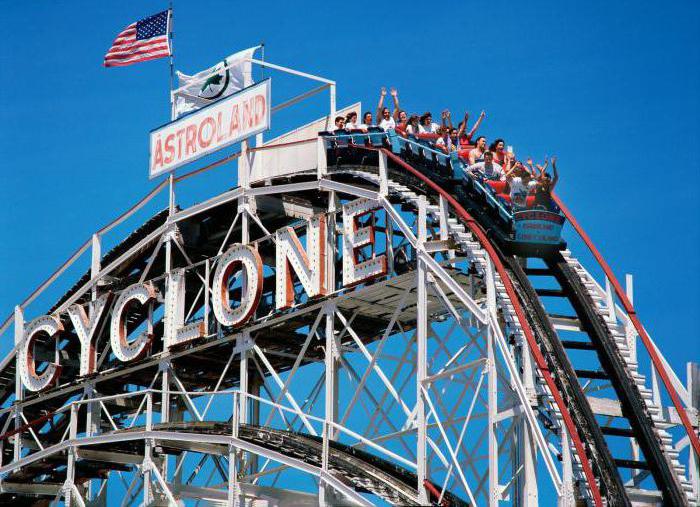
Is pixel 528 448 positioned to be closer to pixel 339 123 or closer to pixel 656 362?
pixel 656 362

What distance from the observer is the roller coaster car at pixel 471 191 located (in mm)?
38969

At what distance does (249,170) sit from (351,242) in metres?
5.35

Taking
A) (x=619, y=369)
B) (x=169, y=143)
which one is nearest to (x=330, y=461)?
(x=619, y=369)

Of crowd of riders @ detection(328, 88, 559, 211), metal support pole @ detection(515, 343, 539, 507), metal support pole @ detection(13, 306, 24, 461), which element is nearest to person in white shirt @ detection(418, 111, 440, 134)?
crowd of riders @ detection(328, 88, 559, 211)

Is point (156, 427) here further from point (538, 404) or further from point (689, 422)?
point (689, 422)

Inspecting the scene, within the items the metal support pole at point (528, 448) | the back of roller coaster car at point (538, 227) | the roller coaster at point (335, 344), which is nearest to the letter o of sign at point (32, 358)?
the roller coaster at point (335, 344)

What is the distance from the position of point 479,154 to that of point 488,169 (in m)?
1.30

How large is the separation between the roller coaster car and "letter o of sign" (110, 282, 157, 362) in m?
8.45

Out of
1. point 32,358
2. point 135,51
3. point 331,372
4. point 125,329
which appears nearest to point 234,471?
point 331,372

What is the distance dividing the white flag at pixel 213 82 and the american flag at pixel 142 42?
168 centimetres

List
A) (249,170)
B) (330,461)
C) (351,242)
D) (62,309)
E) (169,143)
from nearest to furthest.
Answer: (330,461), (351,242), (249,170), (169,143), (62,309)

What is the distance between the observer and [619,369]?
36219 mm

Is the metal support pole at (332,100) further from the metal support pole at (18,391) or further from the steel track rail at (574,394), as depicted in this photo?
the metal support pole at (18,391)

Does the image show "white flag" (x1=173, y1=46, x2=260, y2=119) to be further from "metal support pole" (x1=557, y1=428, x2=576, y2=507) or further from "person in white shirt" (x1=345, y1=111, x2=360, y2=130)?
"metal support pole" (x1=557, y1=428, x2=576, y2=507)
